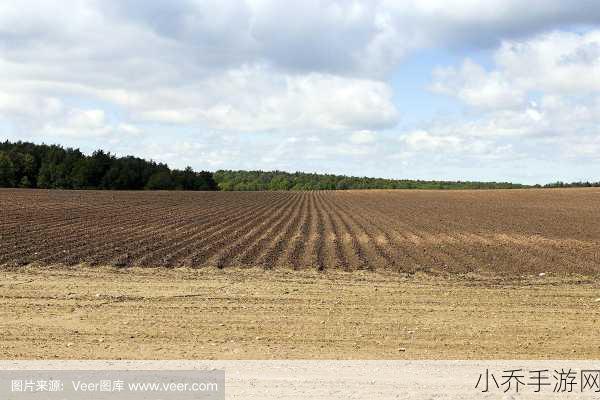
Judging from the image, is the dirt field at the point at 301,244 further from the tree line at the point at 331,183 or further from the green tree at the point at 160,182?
the tree line at the point at 331,183

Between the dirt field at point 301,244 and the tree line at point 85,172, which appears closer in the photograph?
the dirt field at point 301,244

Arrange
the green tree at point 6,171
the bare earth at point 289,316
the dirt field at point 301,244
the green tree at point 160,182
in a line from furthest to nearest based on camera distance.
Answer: the green tree at point 160,182
the green tree at point 6,171
the dirt field at point 301,244
the bare earth at point 289,316

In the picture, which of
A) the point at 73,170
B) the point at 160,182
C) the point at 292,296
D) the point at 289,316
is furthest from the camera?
the point at 160,182

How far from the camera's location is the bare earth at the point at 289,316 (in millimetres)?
8102

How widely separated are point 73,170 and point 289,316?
3686 inches

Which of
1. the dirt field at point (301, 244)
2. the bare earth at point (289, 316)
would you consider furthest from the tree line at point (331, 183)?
the bare earth at point (289, 316)

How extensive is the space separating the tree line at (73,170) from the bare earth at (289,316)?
8562 cm

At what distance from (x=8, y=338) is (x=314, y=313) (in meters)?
4.44

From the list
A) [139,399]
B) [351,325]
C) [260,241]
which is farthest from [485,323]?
[260,241]

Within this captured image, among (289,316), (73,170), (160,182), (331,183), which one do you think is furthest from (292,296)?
(331,183)

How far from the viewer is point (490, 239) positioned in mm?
25047

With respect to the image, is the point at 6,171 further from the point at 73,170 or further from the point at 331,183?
the point at 331,183

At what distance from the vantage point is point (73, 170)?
97312 millimetres

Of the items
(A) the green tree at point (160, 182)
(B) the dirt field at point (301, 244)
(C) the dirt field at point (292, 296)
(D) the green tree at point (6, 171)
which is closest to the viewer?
(C) the dirt field at point (292, 296)
